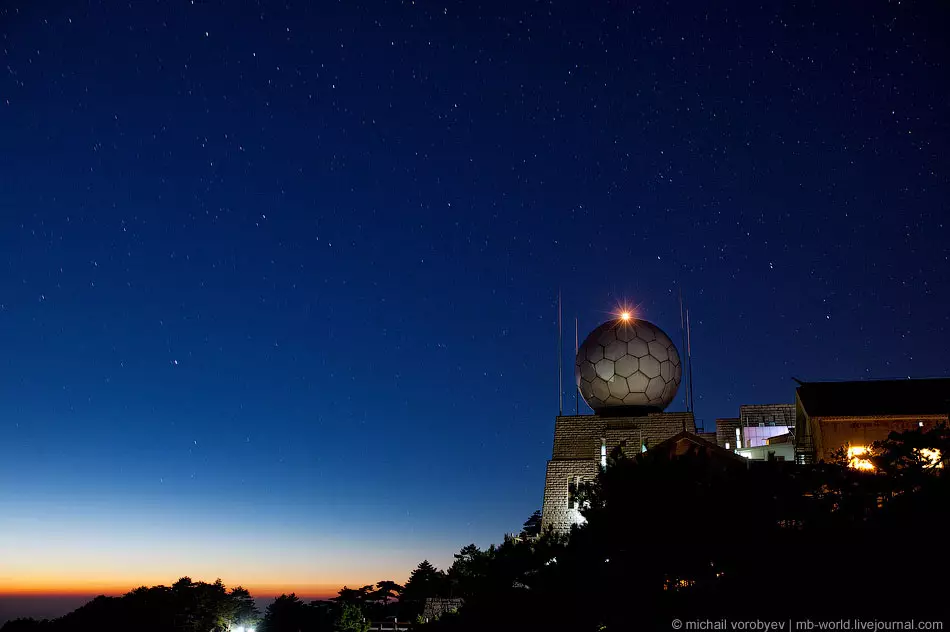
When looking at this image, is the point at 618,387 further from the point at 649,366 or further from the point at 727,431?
the point at 727,431

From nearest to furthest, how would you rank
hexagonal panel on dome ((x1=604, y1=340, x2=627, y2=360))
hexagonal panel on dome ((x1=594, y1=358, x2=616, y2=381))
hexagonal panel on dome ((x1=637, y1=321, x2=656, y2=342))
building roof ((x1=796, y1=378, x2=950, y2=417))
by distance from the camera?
1. building roof ((x1=796, y1=378, x2=950, y2=417))
2. hexagonal panel on dome ((x1=604, y1=340, x2=627, y2=360))
3. hexagonal panel on dome ((x1=594, y1=358, x2=616, y2=381))
4. hexagonal panel on dome ((x1=637, y1=321, x2=656, y2=342))

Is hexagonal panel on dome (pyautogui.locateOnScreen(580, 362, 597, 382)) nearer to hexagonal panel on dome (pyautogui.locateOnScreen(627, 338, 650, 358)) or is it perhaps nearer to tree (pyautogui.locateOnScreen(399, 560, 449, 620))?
hexagonal panel on dome (pyautogui.locateOnScreen(627, 338, 650, 358))

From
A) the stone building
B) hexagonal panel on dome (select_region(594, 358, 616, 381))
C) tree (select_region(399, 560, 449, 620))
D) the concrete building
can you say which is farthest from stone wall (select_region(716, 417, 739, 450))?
tree (select_region(399, 560, 449, 620))

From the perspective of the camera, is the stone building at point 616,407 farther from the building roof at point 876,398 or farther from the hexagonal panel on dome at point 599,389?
the building roof at point 876,398

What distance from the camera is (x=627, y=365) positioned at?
103 feet

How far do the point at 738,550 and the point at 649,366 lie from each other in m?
19.3

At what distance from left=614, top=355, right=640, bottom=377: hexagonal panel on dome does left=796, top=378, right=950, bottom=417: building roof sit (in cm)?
658

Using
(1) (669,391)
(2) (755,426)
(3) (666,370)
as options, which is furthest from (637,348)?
(2) (755,426)

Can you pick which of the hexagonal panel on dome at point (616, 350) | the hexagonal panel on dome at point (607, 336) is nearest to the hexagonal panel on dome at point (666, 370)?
the hexagonal panel on dome at point (616, 350)

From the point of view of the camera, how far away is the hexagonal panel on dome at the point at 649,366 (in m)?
31.3

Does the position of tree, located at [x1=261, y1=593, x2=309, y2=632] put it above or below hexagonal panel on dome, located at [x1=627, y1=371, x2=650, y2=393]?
below

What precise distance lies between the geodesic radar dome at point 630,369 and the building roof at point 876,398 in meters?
5.90

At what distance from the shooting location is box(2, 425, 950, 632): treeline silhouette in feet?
35.2

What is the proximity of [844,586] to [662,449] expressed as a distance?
504cm
